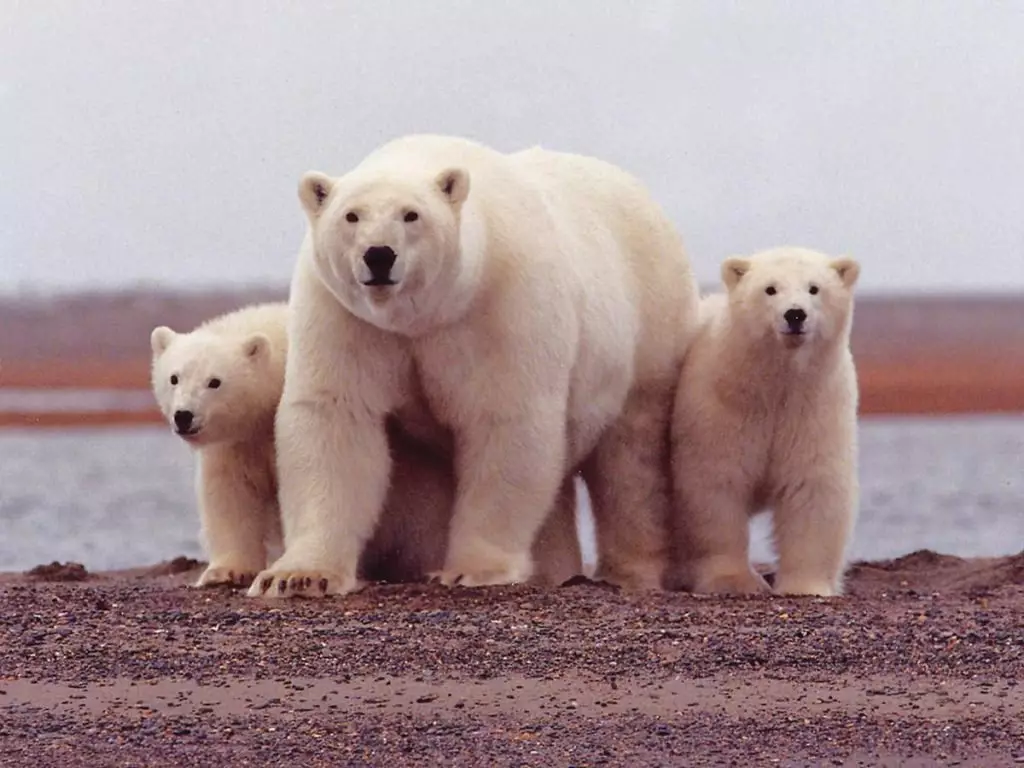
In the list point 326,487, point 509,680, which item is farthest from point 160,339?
point 509,680

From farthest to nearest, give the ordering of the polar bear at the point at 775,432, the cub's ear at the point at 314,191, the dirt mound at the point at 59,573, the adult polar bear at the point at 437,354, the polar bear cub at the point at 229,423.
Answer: the dirt mound at the point at 59,573
the polar bear at the point at 775,432
the polar bear cub at the point at 229,423
the cub's ear at the point at 314,191
the adult polar bear at the point at 437,354

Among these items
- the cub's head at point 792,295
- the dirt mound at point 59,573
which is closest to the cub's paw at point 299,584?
the cub's head at point 792,295

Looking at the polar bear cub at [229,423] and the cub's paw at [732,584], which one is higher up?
the polar bear cub at [229,423]

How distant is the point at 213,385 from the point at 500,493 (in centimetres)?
133

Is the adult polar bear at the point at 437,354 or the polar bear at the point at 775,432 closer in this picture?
the adult polar bear at the point at 437,354

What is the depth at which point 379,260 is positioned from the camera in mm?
7176

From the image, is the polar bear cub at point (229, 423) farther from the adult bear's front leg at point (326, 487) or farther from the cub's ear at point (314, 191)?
the cub's ear at point (314, 191)

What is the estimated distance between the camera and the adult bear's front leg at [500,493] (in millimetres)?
7793

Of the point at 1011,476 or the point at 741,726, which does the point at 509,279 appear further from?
the point at 1011,476

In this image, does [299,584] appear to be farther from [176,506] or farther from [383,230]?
[176,506]

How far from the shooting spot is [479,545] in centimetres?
785

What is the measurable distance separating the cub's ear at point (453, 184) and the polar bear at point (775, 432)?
1.50 meters

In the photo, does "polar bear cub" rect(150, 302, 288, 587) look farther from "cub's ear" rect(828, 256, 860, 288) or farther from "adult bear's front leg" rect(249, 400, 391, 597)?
"cub's ear" rect(828, 256, 860, 288)

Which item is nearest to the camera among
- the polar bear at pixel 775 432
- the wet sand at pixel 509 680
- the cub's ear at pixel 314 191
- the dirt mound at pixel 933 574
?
the wet sand at pixel 509 680
